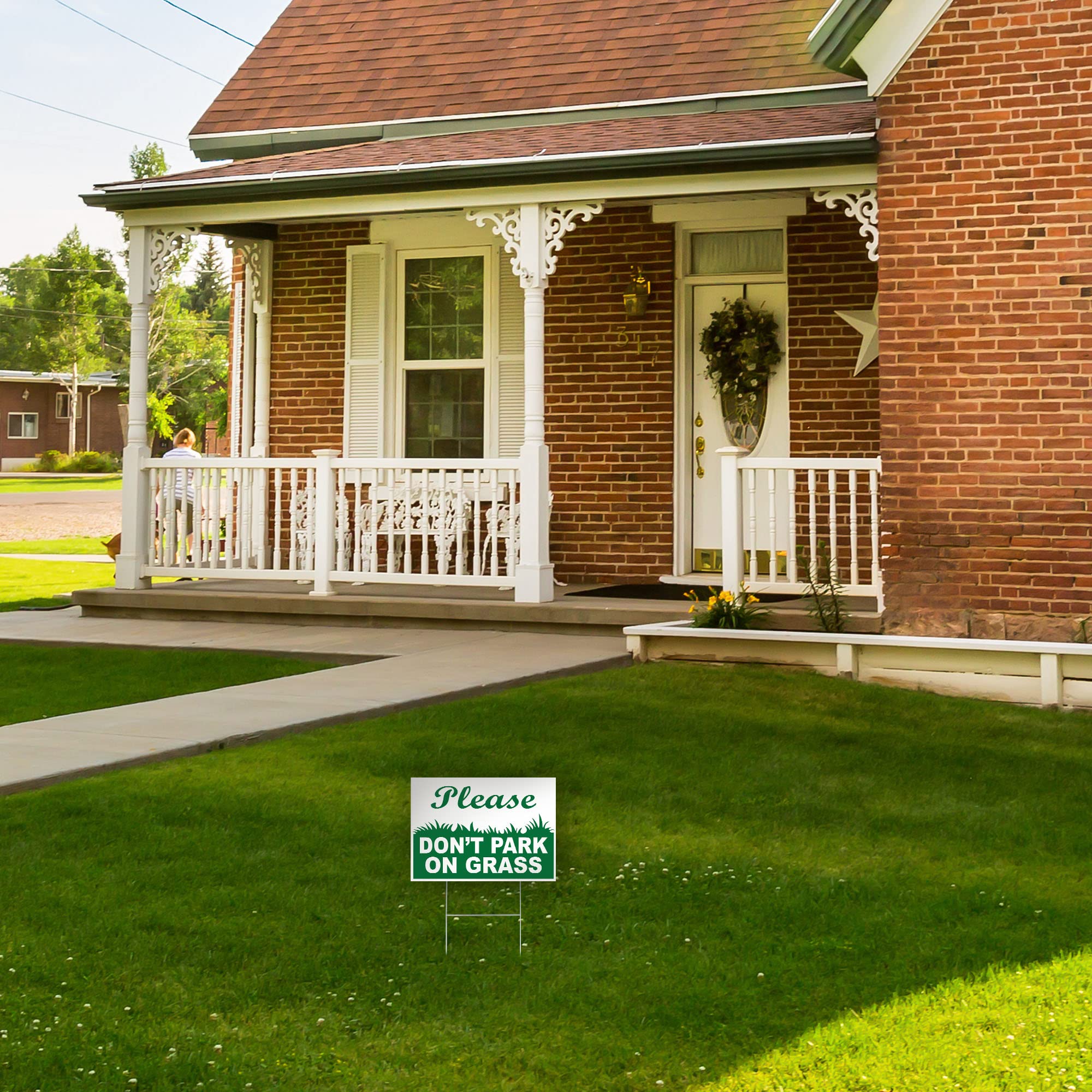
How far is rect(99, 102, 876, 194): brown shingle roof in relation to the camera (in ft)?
31.4

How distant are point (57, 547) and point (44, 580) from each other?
237 inches

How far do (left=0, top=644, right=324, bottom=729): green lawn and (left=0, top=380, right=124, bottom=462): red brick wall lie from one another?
2154 inches

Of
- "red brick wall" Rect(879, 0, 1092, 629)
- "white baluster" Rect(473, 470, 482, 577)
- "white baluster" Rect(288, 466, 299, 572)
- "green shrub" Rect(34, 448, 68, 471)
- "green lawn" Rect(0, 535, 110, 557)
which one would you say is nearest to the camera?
"red brick wall" Rect(879, 0, 1092, 629)

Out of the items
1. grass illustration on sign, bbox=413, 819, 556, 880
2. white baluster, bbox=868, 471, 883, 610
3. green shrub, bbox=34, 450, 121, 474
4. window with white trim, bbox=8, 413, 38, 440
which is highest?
window with white trim, bbox=8, 413, 38, 440

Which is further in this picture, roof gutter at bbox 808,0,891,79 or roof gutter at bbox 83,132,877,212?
roof gutter at bbox 83,132,877,212

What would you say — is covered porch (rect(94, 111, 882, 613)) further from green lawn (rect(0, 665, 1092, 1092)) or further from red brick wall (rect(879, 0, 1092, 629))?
green lawn (rect(0, 665, 1092, 1092))

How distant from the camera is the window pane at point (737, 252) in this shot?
1144 cm

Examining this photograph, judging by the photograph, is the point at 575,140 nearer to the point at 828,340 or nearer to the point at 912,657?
the point at 828,340

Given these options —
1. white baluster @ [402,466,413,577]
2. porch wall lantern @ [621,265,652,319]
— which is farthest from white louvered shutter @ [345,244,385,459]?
porch wall lantern @ [621,265,652,319]

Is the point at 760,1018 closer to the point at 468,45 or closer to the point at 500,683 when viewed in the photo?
the point at 500,683

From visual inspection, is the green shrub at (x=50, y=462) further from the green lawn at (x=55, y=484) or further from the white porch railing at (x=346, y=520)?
the white porch railing at (x=346, y=520)

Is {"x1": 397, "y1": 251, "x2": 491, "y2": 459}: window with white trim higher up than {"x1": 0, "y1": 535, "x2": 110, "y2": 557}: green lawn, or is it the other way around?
{"x1": 397, "y1": 251, "x2": 491, "y2": 459}: window with white trim

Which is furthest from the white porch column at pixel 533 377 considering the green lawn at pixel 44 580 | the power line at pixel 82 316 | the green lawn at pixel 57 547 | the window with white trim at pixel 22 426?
the window with white trim at pixel 22 426

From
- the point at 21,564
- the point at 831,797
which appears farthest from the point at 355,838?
the point at 21,564
